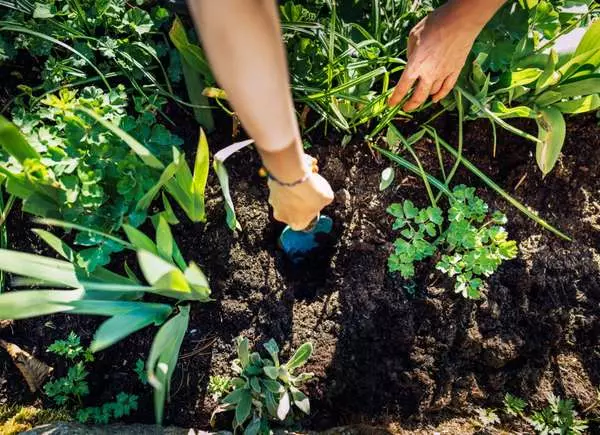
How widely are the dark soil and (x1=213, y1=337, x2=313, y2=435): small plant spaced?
0.09 m

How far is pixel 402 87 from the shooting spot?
122cm

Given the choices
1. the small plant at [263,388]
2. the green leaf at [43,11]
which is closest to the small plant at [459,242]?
the small plant at [263,388]

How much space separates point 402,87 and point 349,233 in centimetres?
41

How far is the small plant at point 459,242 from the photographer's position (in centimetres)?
131

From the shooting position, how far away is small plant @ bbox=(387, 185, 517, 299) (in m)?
1.31

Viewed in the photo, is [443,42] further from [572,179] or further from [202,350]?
[202,350]

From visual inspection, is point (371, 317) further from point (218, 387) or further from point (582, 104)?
point (582, 104)

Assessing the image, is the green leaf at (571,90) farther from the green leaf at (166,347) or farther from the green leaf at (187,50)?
the green leaf at (166,347)

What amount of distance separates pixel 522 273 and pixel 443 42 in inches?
26.5

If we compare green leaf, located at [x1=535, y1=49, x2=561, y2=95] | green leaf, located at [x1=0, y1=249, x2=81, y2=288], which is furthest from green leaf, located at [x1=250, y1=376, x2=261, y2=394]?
green leaf, located at [x1=535, y1=49, x2=561, y2=95]

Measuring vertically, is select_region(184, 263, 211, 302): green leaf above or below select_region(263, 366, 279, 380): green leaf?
above

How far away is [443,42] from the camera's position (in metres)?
1.10

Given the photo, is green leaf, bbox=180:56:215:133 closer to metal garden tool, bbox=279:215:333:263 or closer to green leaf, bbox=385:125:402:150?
metal garden tool, bbox=279:215:333:263

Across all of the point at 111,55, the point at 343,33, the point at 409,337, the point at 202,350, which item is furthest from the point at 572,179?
the point at 111,55
